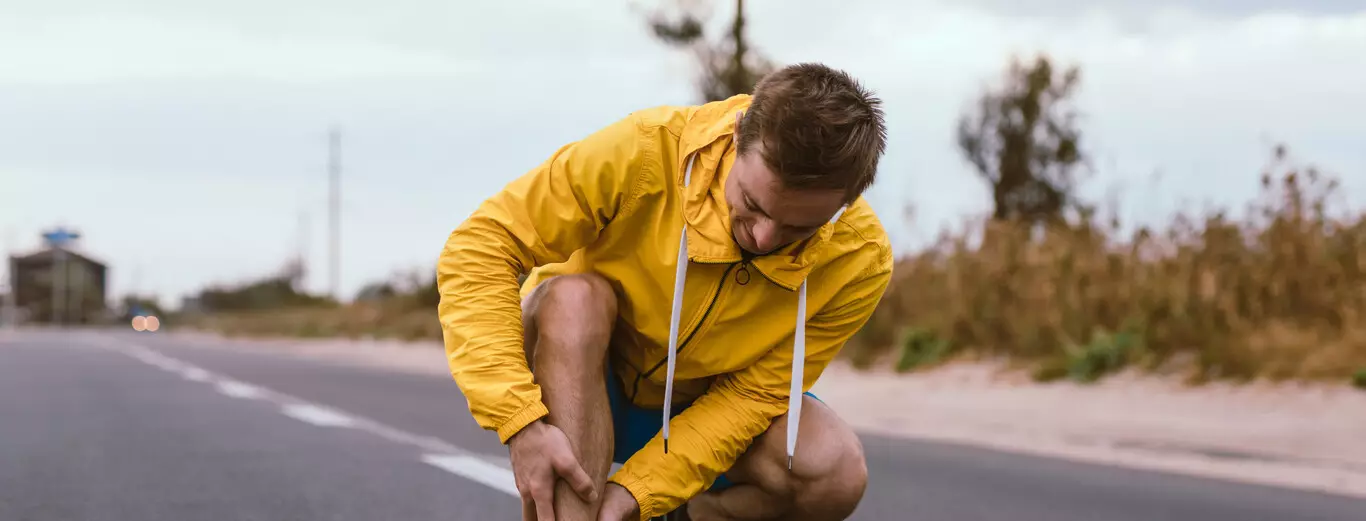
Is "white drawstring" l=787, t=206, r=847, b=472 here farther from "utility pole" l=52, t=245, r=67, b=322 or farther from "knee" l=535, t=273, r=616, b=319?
"utility pole" l=52, t=245, r=67, b=322

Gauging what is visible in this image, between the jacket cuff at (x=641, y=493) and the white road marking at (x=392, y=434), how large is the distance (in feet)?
5.16

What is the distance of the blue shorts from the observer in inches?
133

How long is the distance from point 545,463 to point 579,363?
0.29 metres

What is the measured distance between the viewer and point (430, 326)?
3156cm

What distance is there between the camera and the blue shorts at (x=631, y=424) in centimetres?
338

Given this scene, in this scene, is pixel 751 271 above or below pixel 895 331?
above

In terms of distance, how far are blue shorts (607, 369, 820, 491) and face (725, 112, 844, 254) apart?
73 centimetres

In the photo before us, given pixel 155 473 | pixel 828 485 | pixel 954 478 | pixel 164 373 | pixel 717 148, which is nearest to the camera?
pixel 717 148

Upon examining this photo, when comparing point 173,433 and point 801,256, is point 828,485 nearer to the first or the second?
point 801,256

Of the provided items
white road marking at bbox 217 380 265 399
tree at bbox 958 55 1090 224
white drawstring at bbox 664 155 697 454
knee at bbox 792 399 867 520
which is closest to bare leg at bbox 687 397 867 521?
knee at bbox 792 399 867 520

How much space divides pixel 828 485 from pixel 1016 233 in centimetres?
1049

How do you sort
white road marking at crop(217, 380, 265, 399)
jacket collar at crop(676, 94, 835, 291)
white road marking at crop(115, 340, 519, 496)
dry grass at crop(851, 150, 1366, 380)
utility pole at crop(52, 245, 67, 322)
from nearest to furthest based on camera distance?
jacket collar at crop(676, 94, 835, 291) < white road marking at crop(115, 340, 519, 496) < dry grass at crop(851, 150, 1366, 380) < white road marking at crop(217, 380, 265, 399) < utility pole at crop(52, 245, 67, 322)

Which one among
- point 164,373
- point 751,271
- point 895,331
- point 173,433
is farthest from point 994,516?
point 164,373

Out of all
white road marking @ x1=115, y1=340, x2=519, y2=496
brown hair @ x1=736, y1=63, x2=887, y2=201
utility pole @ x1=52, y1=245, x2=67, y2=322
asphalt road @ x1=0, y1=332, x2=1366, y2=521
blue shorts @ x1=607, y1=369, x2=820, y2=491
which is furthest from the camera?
utility pole @ x1=52, y1=245, x2=67, y2=322
